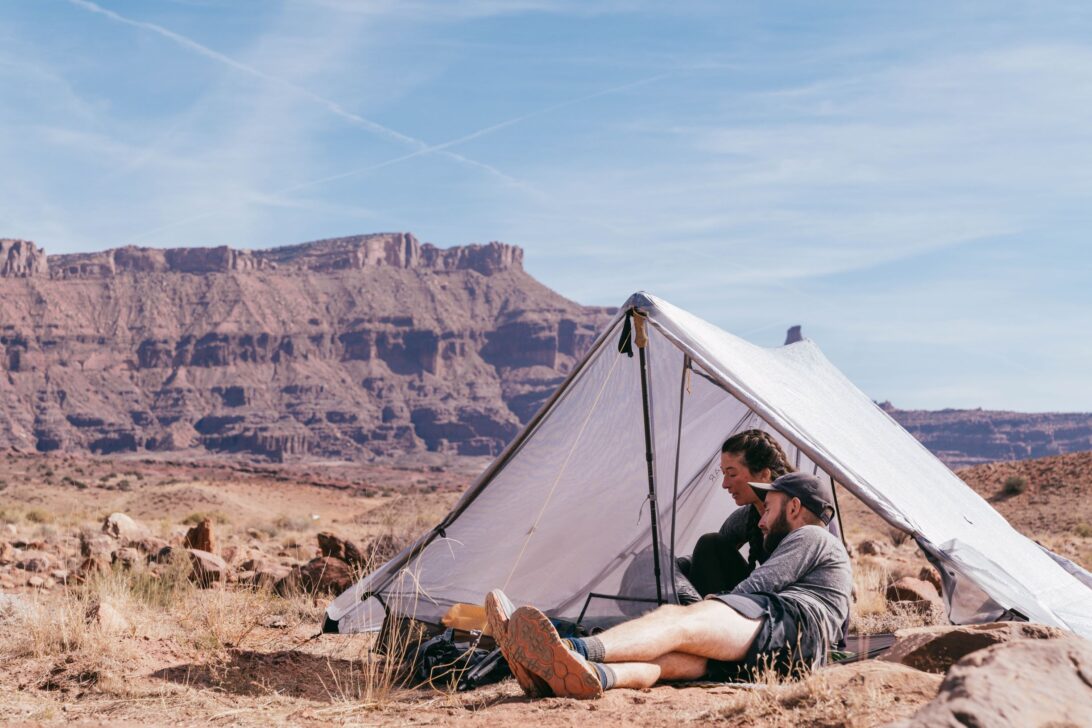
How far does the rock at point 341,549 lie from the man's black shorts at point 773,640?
21.7 feet

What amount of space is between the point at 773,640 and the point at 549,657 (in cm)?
105

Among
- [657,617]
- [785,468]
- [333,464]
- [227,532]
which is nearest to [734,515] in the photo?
[785,468]

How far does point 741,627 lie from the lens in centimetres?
454

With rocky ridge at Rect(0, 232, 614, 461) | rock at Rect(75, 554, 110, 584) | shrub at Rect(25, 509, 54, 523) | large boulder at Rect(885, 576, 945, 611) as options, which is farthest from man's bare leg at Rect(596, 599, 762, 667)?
rocky ridge at Rect(0, 232, 614, 461)

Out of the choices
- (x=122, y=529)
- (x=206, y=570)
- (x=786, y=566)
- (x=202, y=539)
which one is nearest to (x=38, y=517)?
(x=122, y=529)

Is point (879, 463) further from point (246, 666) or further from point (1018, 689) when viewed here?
point (246, 666)

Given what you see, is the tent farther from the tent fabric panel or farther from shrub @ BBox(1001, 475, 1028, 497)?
shrub @ BBox(1001, 475, 1028, 497)

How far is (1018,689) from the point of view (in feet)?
9.75

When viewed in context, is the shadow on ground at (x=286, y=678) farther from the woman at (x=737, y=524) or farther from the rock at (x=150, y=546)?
the rock at (x=150, y=546)

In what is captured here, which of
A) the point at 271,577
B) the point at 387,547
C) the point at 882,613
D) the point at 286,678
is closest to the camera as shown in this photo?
the point at 286,678

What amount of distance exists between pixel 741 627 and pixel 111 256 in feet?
393

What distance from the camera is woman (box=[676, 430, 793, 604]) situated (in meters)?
5.85

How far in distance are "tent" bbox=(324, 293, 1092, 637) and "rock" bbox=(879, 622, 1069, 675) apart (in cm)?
99

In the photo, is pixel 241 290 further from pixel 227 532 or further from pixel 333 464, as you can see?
pixel 227 532
